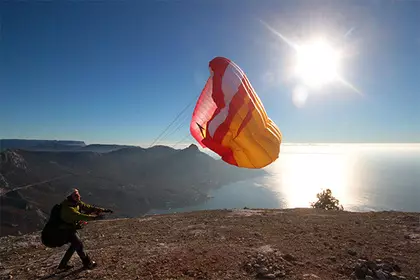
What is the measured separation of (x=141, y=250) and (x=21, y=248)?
24.3 ft

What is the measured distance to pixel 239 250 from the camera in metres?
10.9

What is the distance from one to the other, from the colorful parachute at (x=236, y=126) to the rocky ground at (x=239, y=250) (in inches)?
157

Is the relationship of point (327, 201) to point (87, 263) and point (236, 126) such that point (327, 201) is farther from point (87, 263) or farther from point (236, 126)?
point (87, 263)

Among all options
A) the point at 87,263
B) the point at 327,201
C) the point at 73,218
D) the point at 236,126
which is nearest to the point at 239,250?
the point at 236,126

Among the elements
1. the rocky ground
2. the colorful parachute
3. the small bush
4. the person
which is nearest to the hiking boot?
the person

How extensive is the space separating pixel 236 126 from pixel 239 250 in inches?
211

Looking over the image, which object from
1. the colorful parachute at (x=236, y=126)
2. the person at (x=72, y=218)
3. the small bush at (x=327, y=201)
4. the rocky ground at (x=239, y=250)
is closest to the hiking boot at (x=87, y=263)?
the person at (x=72, y=218)

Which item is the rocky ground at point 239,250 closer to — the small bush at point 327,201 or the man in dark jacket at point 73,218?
the man in dark jacket at point 73,218

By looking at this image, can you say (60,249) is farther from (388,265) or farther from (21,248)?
(388,265)

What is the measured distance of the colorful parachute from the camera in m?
10.7

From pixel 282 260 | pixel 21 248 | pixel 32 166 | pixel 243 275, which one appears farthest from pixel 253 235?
pixel 32 166

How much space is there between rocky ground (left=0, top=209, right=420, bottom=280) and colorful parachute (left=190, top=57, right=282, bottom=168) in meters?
3.98

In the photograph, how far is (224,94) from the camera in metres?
11.0

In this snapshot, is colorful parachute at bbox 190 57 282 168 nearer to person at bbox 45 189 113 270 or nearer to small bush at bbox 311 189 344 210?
person at bbox 45 189 113 270
